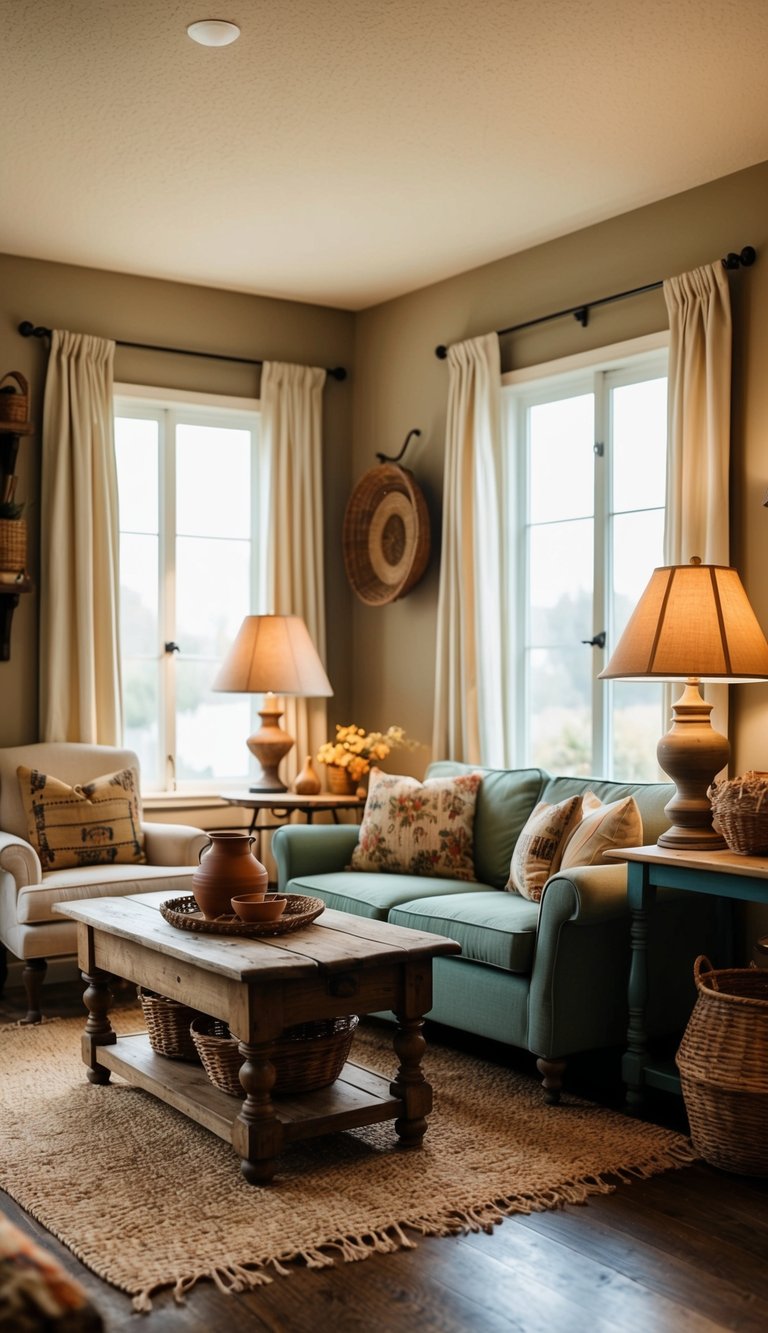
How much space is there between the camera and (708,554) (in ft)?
13.4

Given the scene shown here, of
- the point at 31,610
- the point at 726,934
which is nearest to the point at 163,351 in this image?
the point at 31,610

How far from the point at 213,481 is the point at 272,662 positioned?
103 centimetres

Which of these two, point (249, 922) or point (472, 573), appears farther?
point (472, 573)

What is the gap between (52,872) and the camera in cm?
465

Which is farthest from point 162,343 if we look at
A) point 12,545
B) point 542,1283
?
point 542,1283

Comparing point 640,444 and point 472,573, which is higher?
point 640,444

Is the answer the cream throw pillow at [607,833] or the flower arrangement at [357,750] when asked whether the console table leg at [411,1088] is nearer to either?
the cream throw pillow at [607,833]

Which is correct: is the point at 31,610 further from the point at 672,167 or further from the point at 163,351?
the point at 672,167

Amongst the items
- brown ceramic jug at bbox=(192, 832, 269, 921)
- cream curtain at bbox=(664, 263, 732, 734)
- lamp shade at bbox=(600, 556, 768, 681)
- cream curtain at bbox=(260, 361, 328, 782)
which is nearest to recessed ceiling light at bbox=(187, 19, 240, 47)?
cream curtain at bbox=(664, 263, 732, 734)

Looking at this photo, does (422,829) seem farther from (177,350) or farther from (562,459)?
(177,350)

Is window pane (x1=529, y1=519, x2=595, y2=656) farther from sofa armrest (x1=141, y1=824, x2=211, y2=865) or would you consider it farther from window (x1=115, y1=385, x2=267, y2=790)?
sofa armrest (x1=141, y1=824, x2=211, y2=865)

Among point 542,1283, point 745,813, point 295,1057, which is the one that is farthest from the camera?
point 745,813

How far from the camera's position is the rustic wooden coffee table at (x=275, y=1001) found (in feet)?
9.43

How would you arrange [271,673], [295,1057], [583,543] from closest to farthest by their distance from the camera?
[295,1057], [583,543], [271,673]
